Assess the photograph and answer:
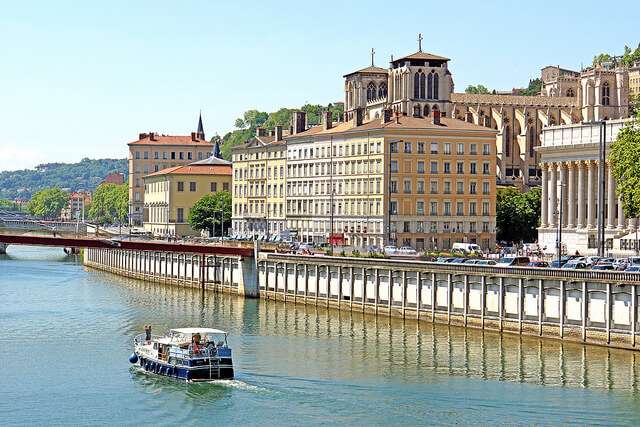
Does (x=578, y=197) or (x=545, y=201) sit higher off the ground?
(x=578, y=197)

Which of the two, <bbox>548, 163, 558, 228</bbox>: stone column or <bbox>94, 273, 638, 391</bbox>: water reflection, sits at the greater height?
<bbox>548, 163, 558, 228</bbox>: stone column

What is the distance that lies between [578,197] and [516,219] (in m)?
23.4

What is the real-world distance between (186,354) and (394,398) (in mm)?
11277

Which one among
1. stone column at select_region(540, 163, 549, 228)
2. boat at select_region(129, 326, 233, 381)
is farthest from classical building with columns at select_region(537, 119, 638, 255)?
boat at select_region(129, 326, 233, 381)

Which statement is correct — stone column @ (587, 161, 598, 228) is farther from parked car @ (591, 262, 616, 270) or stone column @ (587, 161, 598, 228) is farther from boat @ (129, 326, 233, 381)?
boat @ (129, 326, 233, 381)

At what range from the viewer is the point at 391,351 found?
78062 millimetres

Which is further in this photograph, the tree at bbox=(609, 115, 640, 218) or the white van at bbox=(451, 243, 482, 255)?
the white van at bbox=(451, 243, 482, 255)

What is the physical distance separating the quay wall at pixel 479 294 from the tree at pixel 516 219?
5729 cm

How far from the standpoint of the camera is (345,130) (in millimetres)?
160125

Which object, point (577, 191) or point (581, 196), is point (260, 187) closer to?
point (577, 191)

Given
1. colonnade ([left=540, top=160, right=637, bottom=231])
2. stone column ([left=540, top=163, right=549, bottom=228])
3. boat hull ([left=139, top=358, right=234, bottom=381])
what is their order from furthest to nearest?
stone column ([left=540, top=163, right=549, bottom=228]) → colonnade ([left=540, top=160, right=637, bottom=231]) → boat hull ([left=139, top=358, right=234, bottom=381])

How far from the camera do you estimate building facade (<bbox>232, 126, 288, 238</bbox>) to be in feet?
581

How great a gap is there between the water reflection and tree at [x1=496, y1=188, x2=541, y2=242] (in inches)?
2637

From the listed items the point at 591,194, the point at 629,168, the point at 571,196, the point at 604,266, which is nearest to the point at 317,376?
the point at 604,266
